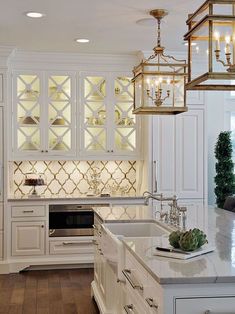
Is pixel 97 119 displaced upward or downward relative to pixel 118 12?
downward

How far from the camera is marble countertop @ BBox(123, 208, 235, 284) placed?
2.20 m

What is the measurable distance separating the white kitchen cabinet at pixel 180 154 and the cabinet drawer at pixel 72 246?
3.79 ft

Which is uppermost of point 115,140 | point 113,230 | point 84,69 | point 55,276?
point 84,69

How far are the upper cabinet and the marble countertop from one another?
3339 millimetres

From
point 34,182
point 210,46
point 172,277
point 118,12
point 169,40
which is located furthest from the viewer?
point 34,182

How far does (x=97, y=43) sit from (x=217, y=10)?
2.05 m

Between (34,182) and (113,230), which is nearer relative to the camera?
(113,230)

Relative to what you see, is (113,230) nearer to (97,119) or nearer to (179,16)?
A: (179,16)

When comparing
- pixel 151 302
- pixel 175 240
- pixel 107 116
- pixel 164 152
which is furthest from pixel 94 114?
pixel 151 302

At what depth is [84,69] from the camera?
6570 mm

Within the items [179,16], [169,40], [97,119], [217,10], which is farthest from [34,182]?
[217,10]

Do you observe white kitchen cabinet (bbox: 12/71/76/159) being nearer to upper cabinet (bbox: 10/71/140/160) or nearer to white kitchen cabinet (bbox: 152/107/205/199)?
upper cabinet (bbox: 10/71/140/160)

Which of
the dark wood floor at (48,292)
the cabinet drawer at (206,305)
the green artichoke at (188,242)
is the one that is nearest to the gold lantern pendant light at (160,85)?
the green artichoke at (188,242)

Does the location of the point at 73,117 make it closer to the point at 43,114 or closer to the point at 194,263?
the point at 43,114
